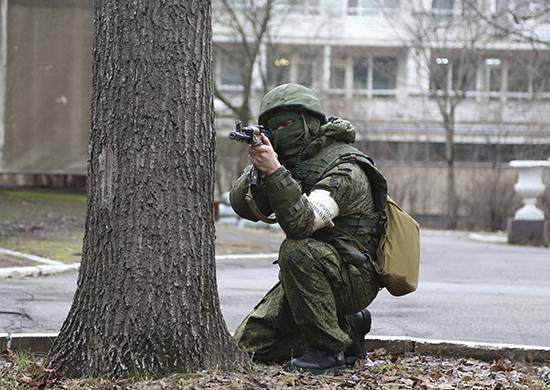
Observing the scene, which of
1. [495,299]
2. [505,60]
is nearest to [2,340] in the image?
[495,299]

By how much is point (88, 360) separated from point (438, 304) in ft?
17.3

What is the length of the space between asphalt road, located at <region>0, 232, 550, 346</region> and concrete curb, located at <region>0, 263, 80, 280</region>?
16 cm

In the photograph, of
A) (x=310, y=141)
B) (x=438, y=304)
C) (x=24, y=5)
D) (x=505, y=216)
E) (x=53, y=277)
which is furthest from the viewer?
(x=505, y=216)

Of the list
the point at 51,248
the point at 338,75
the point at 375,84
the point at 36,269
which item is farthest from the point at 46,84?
the point at 375,84

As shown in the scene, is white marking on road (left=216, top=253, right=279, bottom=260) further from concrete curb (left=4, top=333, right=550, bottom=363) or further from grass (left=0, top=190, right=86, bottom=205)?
concrete curb (left=4, top=333, right=550, bottom=363)

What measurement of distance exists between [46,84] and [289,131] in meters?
12.3

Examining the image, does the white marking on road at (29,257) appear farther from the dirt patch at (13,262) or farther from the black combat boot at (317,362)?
the black combat boot at (317,362)

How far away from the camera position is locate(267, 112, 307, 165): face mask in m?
4.83

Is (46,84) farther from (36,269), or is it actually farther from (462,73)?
(462,73)

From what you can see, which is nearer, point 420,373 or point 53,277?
point 420,373

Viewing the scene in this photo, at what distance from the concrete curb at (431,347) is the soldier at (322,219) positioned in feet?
2.68

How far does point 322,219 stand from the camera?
4.56m

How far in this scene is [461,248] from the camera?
1955 centimetres

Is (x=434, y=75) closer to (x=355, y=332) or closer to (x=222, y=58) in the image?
(x=222, y=58)
